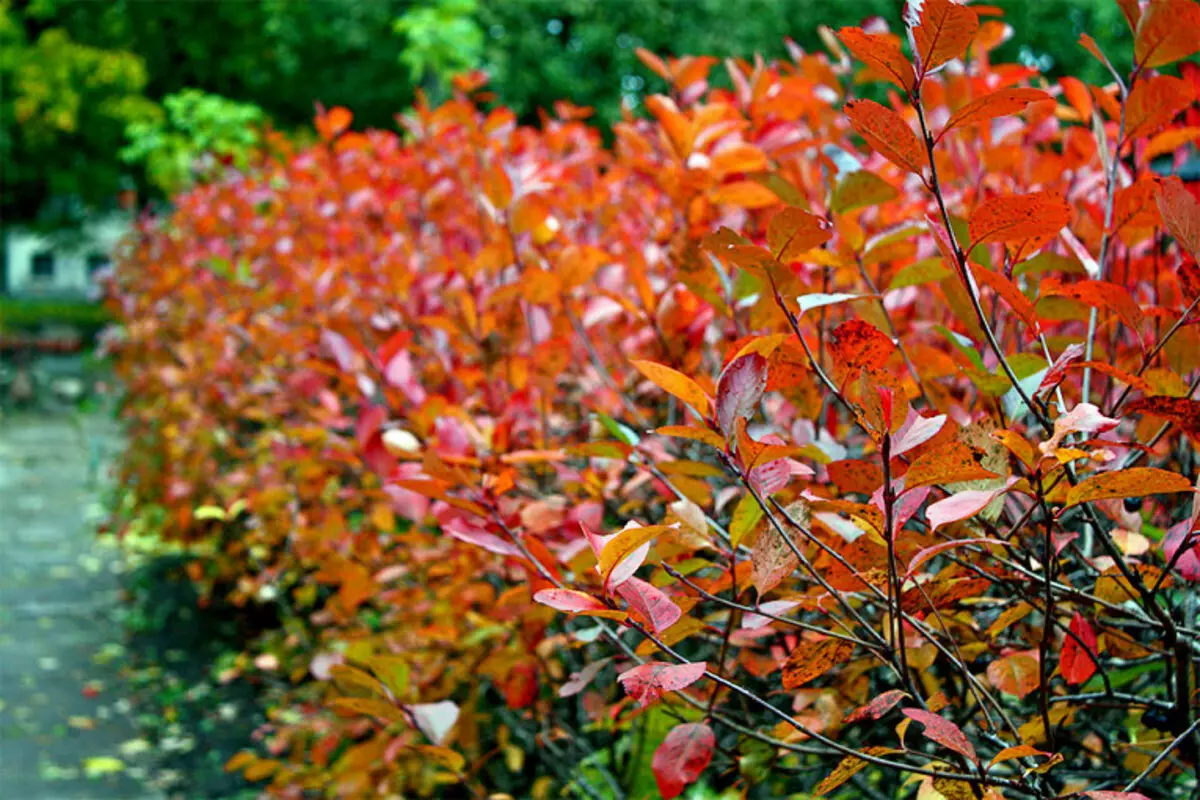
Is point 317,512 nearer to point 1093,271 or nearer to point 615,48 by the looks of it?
point 1093,271

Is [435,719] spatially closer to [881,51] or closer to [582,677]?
[582,677]

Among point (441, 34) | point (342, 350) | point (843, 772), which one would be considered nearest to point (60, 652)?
point (342, 350)

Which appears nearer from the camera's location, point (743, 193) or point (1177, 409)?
point (1177, 409)

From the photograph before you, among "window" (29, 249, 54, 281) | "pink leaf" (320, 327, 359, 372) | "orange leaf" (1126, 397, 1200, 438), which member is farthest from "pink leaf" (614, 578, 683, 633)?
"window" (29, 249, 54, 281)

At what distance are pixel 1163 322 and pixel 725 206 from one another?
885 millimetres

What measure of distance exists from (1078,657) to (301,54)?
2331 centimetres

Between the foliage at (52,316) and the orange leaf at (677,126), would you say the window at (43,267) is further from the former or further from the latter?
the orange leaf at (677,126)

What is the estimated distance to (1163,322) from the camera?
1304 millimetres

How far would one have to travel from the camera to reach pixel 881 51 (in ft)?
2.75

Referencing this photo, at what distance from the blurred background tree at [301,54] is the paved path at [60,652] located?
37.5 ft

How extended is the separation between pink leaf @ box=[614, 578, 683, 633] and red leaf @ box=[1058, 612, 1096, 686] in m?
0.41

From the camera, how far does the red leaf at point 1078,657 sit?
3.46 feet

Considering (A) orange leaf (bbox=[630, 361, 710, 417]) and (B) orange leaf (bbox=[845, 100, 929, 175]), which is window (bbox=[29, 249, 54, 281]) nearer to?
(A) orange leaf (bbox=[630, 361, 710, 417])

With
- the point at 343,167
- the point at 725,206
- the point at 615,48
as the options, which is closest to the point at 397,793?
the point at 725,206
